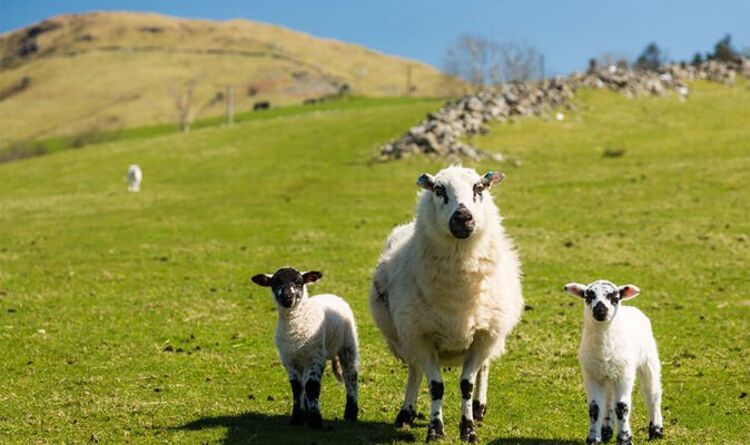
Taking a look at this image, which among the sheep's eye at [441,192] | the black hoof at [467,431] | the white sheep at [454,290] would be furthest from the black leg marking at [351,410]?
the sheep's eye at [441,192]

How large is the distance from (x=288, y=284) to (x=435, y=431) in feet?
8.70

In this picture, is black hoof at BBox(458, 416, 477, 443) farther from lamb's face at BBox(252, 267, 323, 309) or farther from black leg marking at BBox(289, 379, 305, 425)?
lamb's face at BBox(252, 267, 323, 309)

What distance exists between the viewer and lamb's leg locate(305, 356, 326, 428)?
1084 cm

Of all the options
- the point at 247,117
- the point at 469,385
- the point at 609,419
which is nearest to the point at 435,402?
the point at 469,385

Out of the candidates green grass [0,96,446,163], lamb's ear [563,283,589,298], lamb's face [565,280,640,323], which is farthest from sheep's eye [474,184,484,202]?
green grass [0,96,446,163]

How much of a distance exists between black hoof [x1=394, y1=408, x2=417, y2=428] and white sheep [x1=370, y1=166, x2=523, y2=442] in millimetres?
560

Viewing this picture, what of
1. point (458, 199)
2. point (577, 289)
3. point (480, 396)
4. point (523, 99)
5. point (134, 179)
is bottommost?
point (480, 396)

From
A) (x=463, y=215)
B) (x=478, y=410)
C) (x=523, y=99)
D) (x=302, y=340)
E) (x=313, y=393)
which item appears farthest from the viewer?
(x=523, y=99)

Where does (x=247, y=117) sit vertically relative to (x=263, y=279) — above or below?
above

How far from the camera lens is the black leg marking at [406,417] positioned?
11.2m

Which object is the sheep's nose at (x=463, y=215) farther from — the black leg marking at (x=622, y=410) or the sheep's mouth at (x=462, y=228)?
the black leg marking at (x=622, y=410)

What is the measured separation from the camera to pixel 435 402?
1027 centimetres

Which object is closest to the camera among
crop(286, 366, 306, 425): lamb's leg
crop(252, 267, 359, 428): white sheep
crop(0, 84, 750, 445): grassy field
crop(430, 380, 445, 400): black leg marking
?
crop(430, 380, 445, 400): black leg marking

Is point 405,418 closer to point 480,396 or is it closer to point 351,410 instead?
point 351,410
